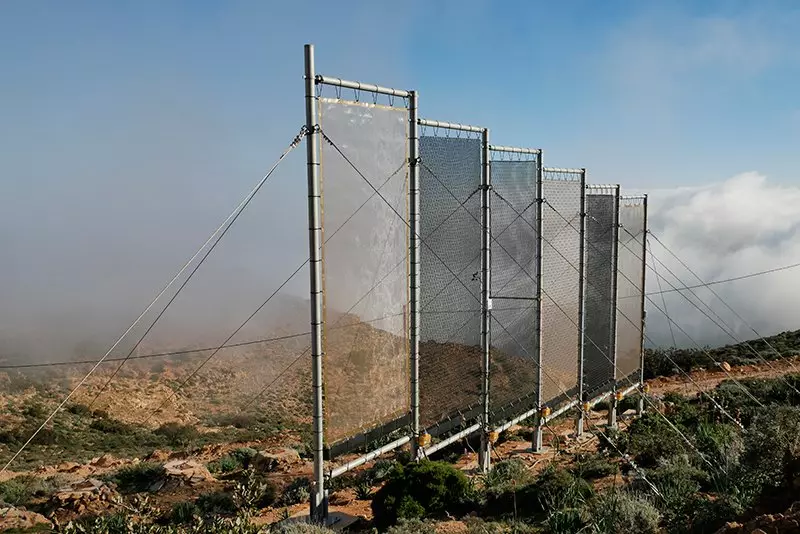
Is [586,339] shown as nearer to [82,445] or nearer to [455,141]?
[455,141]

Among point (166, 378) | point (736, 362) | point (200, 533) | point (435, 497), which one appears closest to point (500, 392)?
point (435, 497)

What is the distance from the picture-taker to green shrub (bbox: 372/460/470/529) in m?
6.99

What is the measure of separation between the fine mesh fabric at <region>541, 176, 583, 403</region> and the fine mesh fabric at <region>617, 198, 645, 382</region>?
6.38ft

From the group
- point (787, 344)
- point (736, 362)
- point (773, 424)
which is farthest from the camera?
Result: point (787, 344)

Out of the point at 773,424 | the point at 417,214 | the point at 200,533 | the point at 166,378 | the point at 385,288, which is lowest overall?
the point at 166,378

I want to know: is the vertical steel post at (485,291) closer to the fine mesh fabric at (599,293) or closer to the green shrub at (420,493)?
the green shrub at (420,493)

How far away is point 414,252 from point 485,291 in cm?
173

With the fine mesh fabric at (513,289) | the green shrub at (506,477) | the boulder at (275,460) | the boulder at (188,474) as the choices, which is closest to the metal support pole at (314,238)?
the green shrub at (506,477)

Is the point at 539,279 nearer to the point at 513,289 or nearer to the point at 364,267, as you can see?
the point at 513,289

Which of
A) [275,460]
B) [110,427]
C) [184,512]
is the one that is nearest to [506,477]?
[184,512]

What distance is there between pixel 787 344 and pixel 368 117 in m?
24.6

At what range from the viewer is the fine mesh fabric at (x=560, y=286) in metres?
10.4

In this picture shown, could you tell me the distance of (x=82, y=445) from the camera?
19.4 meters

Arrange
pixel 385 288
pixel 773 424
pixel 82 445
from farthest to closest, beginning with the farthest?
pixel 82 445 → pixel 385 288 → pixel 773 424
